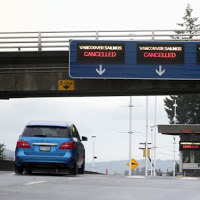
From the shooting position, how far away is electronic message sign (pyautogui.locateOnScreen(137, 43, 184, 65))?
3797cm

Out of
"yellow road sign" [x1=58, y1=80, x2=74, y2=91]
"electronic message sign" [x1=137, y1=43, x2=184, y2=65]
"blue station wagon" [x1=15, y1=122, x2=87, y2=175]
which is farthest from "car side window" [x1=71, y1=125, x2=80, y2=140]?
"electronic message sign" [x1=137, y1=43, x2=184, y2=65]

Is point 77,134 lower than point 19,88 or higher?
lower

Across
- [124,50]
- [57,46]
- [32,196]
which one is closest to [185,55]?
[124,50]

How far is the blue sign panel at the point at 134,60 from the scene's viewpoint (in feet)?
124

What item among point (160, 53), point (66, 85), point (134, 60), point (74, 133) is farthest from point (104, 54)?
point (74, 133)

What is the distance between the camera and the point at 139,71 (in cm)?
3769

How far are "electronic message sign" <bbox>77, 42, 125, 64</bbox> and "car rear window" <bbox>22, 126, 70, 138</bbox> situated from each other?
1594cm

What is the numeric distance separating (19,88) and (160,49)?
794cm

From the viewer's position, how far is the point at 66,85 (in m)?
38.4

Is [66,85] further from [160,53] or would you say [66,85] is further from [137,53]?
[160,53]

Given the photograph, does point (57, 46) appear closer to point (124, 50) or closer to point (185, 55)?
point (124, 50)

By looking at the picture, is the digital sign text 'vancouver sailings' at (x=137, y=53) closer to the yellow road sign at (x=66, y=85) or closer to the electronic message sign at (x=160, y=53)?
the electronic message sign at (x=160, y=53)

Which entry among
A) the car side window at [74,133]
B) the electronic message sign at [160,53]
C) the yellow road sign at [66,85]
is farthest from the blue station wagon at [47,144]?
the electronic message sign at [160,53]

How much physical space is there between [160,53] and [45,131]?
1727 centimetres
